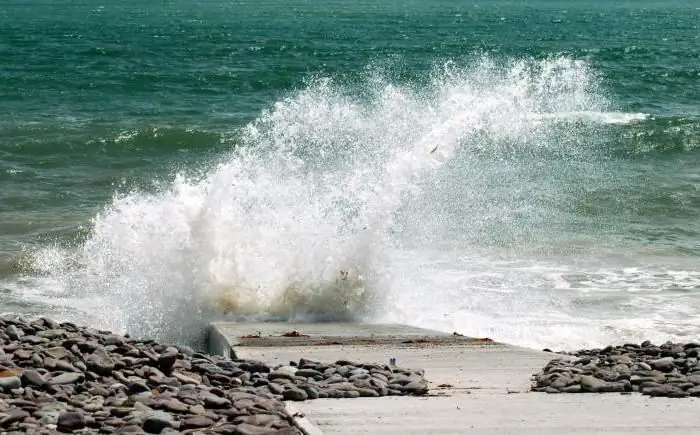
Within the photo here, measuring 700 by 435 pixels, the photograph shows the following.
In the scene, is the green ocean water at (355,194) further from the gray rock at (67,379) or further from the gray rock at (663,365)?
the gray rock at (67,379)

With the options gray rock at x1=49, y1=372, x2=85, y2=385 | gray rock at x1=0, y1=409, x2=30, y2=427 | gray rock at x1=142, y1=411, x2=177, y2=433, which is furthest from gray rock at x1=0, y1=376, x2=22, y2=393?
gray rock at x1=142, y1=411, x2=177, y2=433

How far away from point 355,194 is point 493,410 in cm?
682

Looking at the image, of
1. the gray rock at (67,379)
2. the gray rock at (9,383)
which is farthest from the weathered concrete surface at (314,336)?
the gray rock at (9,383)

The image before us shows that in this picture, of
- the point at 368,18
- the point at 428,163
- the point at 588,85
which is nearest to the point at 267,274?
the point at 428,163

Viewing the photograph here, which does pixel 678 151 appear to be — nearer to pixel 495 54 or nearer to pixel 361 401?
pixel 361 401

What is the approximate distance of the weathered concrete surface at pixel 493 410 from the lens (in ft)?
20.7

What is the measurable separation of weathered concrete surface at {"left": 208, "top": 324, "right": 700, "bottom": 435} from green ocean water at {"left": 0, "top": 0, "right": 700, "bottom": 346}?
157 inches

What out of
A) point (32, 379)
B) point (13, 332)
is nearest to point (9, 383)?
point (32, 379)

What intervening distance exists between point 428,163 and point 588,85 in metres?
28.2

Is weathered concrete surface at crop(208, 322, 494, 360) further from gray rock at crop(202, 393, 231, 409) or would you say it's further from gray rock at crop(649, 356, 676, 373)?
gray rock at crop(202, 393, 231, 409)

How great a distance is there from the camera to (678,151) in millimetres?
25797

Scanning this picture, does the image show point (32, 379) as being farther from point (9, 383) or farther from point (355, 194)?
point (355, 194)

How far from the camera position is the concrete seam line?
6.14m

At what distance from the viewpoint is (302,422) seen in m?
6.31
